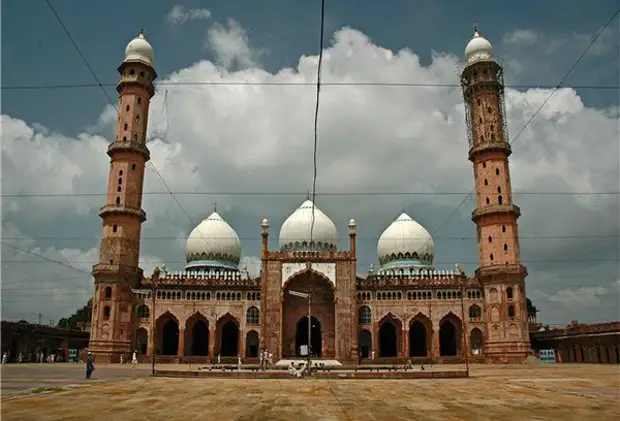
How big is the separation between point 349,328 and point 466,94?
24.9 m

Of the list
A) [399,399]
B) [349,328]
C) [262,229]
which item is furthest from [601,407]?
[262,229]

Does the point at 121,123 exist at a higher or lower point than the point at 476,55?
lower

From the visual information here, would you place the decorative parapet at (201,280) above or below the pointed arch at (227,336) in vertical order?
above

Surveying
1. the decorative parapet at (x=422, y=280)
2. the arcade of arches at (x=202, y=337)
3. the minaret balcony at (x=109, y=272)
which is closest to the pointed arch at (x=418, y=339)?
the decorative parapet at (x=422, y=280)

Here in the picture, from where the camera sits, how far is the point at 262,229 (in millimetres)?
48500

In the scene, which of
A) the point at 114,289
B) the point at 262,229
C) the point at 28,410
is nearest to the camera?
the point at 28,410

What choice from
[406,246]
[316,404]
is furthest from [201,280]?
[316,404]

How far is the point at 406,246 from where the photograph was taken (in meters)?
55.5

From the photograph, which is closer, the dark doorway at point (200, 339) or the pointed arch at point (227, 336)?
the pointed arch at point (227, 336)

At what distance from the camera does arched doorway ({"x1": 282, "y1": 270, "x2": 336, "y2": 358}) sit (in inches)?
1911

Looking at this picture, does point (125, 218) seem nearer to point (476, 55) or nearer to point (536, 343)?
point (476, 55)

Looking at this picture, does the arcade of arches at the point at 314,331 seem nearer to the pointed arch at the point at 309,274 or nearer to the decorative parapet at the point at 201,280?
the pointed arch at the point at 309,274

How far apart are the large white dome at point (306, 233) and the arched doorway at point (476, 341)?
15.6 meters

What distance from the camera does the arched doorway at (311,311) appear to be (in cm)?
4853
